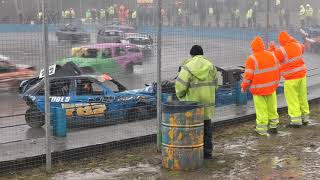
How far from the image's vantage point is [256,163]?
320 inches

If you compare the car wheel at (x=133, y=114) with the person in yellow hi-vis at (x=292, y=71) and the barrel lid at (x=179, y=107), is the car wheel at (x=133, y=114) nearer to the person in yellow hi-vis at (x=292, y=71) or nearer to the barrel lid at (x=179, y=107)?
the barrel lid at (x=179, y=107)

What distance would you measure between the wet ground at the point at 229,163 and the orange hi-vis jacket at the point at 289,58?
1.33 meters

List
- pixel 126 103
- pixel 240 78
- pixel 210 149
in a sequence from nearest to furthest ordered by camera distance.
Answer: pixel 210 149, pixel 126 103, pixel 240 78

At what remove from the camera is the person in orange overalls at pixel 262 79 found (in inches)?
381

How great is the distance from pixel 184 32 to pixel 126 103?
1970 mm

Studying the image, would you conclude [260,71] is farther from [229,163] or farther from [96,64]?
[96,64]

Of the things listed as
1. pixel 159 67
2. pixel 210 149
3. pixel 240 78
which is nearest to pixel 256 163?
pixel 210 149

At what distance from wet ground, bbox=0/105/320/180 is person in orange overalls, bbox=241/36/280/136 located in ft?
1.51

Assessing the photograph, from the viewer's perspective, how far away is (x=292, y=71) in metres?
10.7

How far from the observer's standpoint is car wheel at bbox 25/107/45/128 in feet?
32.6

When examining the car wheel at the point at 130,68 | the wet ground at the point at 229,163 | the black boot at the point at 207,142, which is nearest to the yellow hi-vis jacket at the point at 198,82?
the black boot at the point at 207,142

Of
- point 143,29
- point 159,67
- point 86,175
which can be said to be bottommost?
point 86,175

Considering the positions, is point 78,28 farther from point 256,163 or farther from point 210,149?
point 256,163

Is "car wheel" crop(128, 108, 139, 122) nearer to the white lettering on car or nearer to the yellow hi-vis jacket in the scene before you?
the white lettering on car
